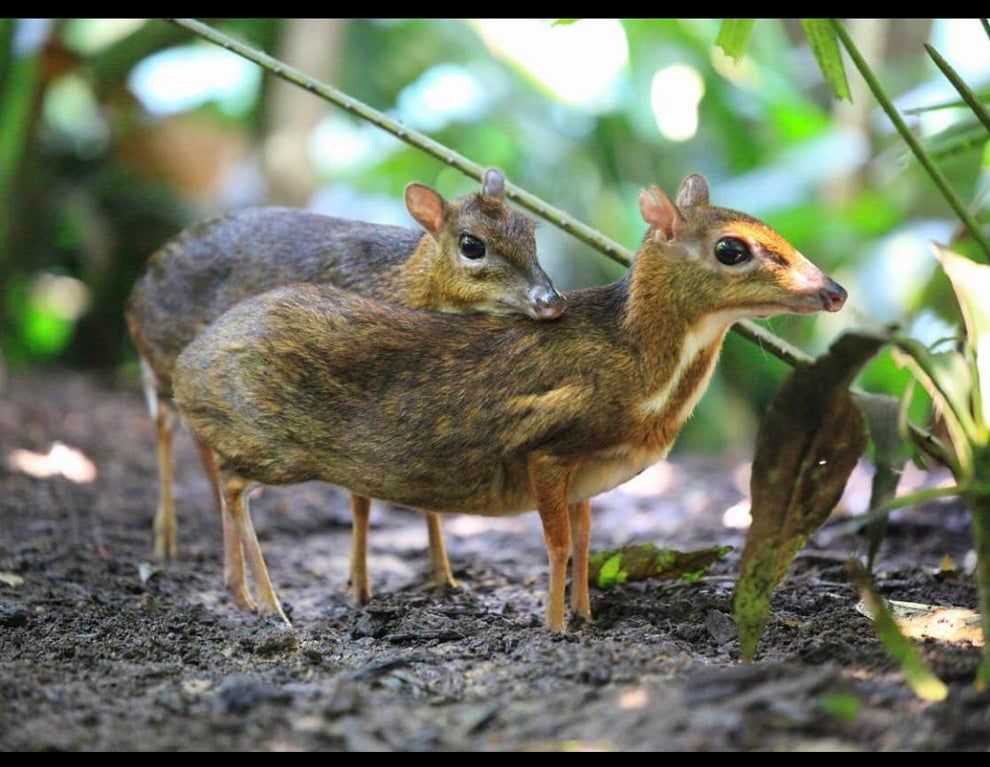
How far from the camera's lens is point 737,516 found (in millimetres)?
7594

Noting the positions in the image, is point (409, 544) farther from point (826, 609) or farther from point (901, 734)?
point (901, 734)

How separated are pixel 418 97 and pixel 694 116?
108 inches

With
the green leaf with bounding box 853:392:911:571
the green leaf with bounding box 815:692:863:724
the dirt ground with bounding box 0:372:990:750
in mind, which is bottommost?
the dirt ground with bounding box 0:372:990:750

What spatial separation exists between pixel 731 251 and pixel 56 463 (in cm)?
521

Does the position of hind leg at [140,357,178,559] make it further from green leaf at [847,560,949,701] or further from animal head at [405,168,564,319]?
green leaf at [847,560,949,701]

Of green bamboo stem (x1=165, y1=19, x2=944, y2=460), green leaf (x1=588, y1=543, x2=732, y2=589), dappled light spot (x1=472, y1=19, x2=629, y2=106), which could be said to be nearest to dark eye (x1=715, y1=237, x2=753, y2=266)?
green bamboo stem (x1=165, y1=19, x2=944, y2=460)

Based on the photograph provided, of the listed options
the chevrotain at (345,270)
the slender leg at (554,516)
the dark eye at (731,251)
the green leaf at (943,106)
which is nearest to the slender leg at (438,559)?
the chevrotain at (345,270)

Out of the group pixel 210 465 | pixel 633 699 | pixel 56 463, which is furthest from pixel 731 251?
pixel 56 463

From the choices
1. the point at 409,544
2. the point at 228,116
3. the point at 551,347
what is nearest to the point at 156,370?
the point at 409,544

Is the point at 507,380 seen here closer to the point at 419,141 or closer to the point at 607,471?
the point at 607,471

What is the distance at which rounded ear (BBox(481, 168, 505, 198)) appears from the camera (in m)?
6.12

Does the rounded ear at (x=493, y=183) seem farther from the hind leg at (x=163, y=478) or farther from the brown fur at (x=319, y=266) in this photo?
the hind leg at (x=163, y=478)

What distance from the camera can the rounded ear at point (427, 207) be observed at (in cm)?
638

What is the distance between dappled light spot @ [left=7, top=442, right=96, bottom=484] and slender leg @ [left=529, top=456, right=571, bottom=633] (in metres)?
4.17
